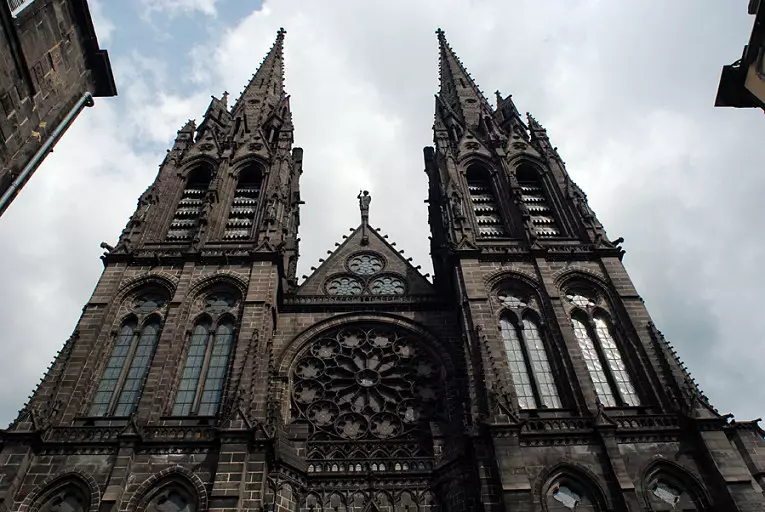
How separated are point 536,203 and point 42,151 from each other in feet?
61.7

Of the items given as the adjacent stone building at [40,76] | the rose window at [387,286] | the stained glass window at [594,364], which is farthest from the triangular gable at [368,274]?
the adjacent stone building at [40,76]

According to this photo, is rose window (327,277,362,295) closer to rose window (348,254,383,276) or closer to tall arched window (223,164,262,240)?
rose window (348,254,383,276)

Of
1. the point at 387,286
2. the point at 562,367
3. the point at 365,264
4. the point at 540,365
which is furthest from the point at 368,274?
the point at 562,367

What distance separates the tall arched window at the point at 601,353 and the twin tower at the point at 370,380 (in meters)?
0.06

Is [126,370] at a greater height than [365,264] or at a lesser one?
lesser

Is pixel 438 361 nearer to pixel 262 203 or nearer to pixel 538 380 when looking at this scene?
pixel 538 380

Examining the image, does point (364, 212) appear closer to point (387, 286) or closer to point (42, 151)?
point (387, 286)

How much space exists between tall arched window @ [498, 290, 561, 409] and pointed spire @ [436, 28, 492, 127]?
1388 cm

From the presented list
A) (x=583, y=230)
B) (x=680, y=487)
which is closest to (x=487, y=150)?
(x=583, y=230)

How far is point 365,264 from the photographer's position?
2373 centimetres

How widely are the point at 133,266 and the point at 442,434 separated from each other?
1127 centimetres

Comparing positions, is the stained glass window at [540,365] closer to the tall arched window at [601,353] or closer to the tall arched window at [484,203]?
the tall arched window at [601,353]

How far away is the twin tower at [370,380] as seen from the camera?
46.8ft

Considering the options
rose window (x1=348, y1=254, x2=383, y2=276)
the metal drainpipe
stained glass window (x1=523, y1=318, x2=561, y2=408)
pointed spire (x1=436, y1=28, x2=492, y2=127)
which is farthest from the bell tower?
the metal drainpipe
